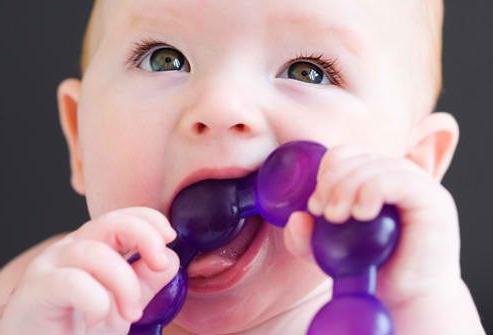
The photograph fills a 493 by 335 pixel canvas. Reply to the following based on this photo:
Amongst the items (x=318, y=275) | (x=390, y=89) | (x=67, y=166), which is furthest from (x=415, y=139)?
(x=67, y=166)

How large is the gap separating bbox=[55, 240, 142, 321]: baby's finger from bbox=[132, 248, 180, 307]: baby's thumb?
0.03 meters

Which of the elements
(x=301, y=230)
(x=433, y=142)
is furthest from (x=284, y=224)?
(x=433, y=142)

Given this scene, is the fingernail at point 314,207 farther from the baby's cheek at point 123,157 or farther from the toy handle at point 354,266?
the baby's cheek at point 123,157

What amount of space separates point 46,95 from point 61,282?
2.94 ft

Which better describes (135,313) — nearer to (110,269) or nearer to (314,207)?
(110,269)

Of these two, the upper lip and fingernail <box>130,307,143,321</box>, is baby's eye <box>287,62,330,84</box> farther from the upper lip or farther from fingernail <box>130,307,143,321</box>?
fingernail <box>130,307,143,321</box>

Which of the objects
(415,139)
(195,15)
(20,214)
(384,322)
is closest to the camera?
(384,322)

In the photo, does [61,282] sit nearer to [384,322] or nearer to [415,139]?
[384,322]

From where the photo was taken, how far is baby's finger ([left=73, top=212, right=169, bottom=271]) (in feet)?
2.58

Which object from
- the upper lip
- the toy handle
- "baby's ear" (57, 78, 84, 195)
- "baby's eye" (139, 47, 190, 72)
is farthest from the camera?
"baby's ear" (57, 78, 84, 195)

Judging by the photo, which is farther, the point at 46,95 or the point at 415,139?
the point at 46,95

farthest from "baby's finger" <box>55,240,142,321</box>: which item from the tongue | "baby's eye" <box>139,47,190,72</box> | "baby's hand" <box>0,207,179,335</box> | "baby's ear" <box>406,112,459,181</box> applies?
"baby's ear" <box>406,112,459,181</box>

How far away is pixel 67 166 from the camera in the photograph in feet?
5.41

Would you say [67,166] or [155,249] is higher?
[155,249]
